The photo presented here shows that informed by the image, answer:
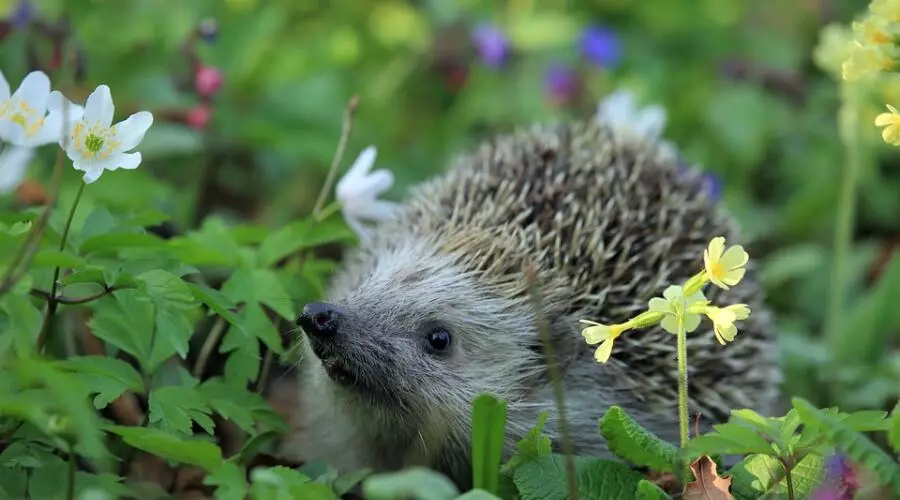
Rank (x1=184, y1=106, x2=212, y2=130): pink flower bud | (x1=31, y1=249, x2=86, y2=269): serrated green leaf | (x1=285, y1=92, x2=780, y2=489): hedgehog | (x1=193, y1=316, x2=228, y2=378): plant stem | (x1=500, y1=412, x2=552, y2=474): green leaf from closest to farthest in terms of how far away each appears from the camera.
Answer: (x1=31, y1=249, x2=86, y2=269): serrated green leaf, (x1=500, y1=412, x2=552, y2=474): green leaf, (x1=285, y1=92, x2=780, y2=489): hedgehog, (x1=193, y1=316, x2=228, y2=378): plant stem, (x1=184, y1=106, x2=212, y2=130): pink flower bud

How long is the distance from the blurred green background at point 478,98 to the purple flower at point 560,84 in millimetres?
11

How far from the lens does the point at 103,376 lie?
2.15 metres

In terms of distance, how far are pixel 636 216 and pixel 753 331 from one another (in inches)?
19.1

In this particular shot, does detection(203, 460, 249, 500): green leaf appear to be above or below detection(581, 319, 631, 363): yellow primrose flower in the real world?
below

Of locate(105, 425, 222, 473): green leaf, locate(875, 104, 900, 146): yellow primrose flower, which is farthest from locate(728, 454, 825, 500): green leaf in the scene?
locate(105, 425, 222, 473): green leaf

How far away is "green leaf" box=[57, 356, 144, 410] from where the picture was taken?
209 centimetres

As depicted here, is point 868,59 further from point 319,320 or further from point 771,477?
point 319,320

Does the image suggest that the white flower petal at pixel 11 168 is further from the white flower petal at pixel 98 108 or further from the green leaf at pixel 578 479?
the green leaf at pixel 578 479

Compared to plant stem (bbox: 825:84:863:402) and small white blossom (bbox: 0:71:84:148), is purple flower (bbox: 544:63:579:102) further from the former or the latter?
small white blossom (bbox: 0:71:84:148)

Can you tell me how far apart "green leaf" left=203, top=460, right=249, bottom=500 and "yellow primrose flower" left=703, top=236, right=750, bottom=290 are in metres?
1.01

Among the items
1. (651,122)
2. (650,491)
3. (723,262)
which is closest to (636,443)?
(650,491)

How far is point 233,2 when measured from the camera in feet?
14.5

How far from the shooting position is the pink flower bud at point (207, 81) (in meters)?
3.61

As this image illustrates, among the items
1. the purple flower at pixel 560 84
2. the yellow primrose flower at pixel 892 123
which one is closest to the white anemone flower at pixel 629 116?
the purple flower at pixel 560 84
